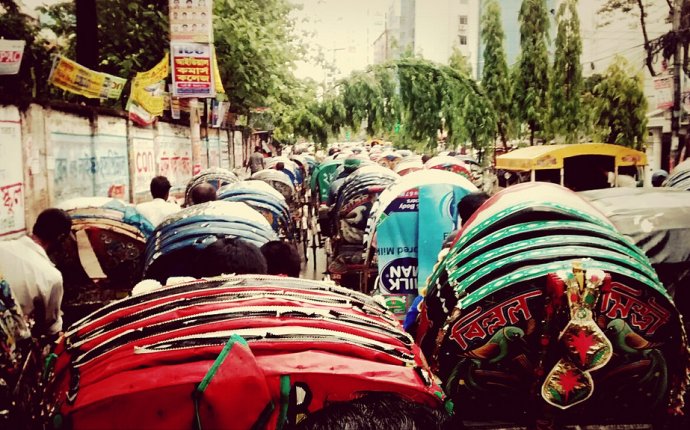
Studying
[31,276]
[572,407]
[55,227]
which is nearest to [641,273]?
[572,407]

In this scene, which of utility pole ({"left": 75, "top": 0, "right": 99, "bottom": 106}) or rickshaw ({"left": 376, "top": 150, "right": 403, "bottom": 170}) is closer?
utility pole ({"left": 75, "top": 0, "right": 99, "bottom": 106})

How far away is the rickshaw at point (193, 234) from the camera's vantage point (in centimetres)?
505

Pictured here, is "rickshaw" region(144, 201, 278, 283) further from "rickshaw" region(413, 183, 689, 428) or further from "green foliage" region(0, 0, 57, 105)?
"green foliage" region(0, 0, 57, 105)

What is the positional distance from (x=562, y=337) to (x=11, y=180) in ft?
26.7

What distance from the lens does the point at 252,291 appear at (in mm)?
2268

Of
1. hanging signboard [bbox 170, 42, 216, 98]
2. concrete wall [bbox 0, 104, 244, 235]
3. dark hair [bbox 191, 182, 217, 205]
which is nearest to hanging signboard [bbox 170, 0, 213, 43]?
hanging signboard [bbox 170, 42, 216, 98]

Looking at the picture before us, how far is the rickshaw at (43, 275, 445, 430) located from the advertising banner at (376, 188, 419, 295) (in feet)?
14.4

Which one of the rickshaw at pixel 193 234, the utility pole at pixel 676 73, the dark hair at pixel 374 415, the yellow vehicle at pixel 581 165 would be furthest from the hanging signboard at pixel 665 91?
the dark hair at pixel 374 415

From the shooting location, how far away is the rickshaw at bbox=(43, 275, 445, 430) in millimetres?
→ 1716

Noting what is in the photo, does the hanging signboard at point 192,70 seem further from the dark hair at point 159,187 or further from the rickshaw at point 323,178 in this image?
the dark hair at point 159,187

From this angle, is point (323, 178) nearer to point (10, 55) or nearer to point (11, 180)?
point (11, 180)

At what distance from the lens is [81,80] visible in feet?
36.1

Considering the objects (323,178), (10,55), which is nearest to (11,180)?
(10,55)

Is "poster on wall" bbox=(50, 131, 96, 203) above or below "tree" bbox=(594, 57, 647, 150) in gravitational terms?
below
